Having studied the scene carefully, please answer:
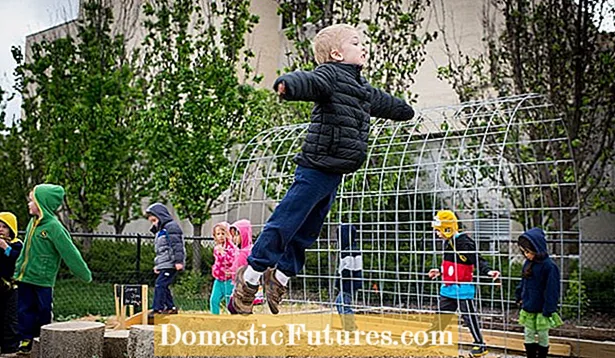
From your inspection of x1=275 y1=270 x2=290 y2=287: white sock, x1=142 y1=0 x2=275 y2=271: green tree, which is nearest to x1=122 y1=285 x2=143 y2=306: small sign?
x1=275 y1=270 x2=290 y2=287: white sock

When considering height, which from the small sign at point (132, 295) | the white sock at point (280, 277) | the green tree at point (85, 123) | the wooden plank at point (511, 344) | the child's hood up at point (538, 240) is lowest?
the wooden plank at point (511, 344)

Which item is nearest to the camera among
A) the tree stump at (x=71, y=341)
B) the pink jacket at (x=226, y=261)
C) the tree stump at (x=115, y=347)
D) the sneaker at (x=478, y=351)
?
the tree stump at (x=71, y=341)

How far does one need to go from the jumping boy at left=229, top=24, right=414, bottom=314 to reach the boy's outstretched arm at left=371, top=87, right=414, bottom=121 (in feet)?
0.46

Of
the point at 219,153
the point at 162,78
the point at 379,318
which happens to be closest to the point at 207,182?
the point at 219,153

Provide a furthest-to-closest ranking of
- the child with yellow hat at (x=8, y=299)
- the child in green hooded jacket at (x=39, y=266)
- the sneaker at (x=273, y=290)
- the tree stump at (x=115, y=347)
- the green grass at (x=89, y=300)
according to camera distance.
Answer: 1. the green grass at (x=89, y=300)
2. the child with yellow hat at (x=8, y=299)
3. the child in green hooded jacket at (x=39, y=266)
4. the tree stump at (x=115, y=347)
5. the sneaker at (x=273, y=290)

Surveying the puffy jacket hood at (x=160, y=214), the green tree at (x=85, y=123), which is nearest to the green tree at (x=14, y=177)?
the green tree at (x=85, y=123)

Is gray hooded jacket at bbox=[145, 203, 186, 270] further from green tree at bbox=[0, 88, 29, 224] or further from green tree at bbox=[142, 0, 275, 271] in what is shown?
green tree at bbox=[0, 88, 29, 224]

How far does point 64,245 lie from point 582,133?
8185 mm

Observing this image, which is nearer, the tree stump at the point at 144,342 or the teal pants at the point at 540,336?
the tree stump at the point at 144,342

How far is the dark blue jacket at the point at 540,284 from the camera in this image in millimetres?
6199

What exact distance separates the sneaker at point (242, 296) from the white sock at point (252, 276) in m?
0.03

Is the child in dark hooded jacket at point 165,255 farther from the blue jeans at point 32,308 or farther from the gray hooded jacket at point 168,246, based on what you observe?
the blue jeans at point 32,308

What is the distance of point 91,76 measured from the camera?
1416cm

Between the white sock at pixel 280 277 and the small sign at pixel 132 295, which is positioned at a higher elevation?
the white sock at pixel 280 277
